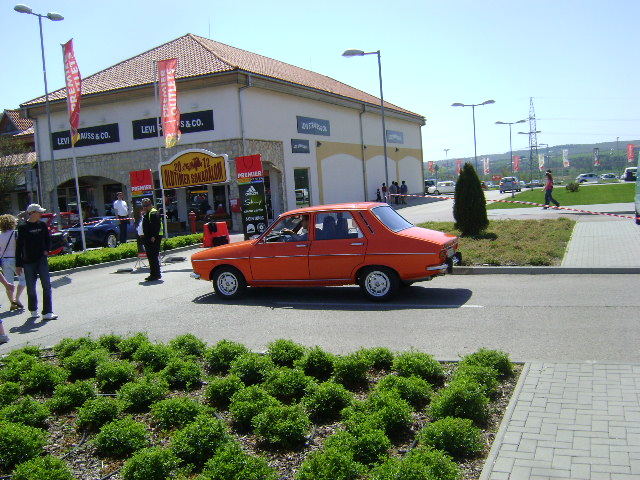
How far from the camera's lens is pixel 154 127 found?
30.8m

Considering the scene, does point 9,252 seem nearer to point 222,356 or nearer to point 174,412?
point 222,356

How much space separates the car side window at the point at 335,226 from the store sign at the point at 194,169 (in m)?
7.69

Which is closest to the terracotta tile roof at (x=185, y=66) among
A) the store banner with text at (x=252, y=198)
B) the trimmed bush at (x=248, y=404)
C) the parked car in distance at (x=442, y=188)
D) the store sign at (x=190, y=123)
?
the store sign at (x=190, y=123)

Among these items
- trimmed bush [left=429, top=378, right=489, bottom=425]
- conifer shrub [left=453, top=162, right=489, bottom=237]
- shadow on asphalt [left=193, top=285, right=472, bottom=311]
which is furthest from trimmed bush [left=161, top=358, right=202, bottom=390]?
conifer shrub [left=453, top=162, right=489, bottom=237]

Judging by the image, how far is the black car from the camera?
76.5 feet

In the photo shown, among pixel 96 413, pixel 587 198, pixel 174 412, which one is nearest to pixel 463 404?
pixel 174 412

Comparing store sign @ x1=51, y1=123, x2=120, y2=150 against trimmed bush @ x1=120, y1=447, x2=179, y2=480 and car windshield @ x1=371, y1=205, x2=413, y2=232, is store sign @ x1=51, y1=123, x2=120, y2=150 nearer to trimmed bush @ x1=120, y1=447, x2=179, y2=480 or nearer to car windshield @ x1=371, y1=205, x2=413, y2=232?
car windshield @ x1=371, y1=205, x2=413, y2=232

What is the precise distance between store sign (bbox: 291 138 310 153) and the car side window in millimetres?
23531

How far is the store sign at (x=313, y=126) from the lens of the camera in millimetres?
34312

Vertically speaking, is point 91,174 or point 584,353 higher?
point 91,174

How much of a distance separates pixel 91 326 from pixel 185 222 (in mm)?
22357

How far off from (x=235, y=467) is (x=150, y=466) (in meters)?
0.58

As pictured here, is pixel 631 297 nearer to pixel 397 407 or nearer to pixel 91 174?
pixel 397 407

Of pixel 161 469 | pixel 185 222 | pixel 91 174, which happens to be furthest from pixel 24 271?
pixel 91 174
